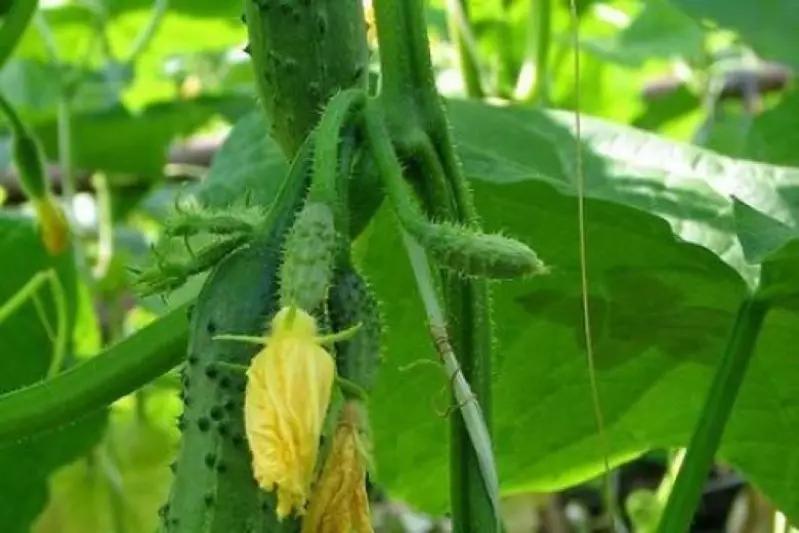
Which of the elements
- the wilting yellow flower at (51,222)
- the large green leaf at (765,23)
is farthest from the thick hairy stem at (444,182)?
the large green leaf at (765,23)

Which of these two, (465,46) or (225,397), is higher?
(465,46)

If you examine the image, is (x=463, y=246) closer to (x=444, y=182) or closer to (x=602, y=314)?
(x=444, y=182)

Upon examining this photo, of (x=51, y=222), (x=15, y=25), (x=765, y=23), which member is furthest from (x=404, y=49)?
(x=765, y=23)

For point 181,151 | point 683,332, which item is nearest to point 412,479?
point 683,332

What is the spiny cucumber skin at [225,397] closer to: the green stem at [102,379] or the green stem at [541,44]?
the green stem at [102,379]

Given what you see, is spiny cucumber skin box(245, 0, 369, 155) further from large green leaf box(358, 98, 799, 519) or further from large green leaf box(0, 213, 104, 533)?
large green leaf box(0, 213, 104, 533)
